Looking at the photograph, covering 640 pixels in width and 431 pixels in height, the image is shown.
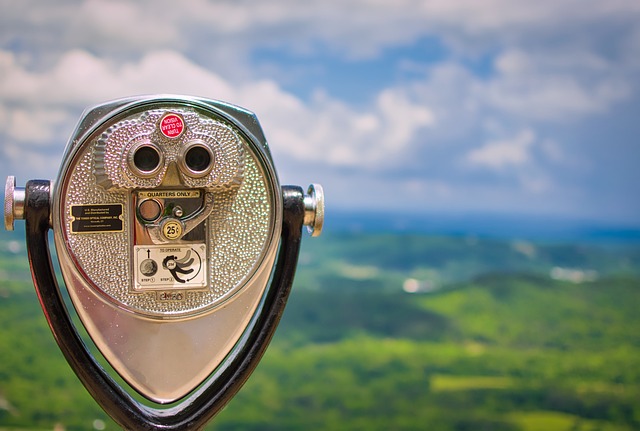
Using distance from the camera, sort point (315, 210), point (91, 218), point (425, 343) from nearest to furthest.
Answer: point (91, 218) → point (315, 210) → point (425, 343)

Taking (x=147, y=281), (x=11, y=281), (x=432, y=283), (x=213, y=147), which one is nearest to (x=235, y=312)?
(x=147, y=281)

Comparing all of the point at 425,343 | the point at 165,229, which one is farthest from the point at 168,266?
the point at 425,343

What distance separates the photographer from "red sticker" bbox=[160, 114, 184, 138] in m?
1.13

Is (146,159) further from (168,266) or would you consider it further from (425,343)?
(425,343)

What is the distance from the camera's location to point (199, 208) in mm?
1166

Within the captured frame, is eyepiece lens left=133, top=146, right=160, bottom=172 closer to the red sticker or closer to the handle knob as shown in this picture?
the red sticker

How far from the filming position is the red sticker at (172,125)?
113cm

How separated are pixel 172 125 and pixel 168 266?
214 millimetres

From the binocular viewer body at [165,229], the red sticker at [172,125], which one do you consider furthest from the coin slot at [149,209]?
the red sticker at [172,125]

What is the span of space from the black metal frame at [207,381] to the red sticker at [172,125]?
192 mm

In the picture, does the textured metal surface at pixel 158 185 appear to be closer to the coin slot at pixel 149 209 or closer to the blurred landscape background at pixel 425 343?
the coin slot at pixel 149 209

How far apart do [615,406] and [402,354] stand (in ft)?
4.85

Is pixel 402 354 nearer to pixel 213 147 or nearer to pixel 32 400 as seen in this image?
pixel 32 400

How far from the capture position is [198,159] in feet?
3.77
